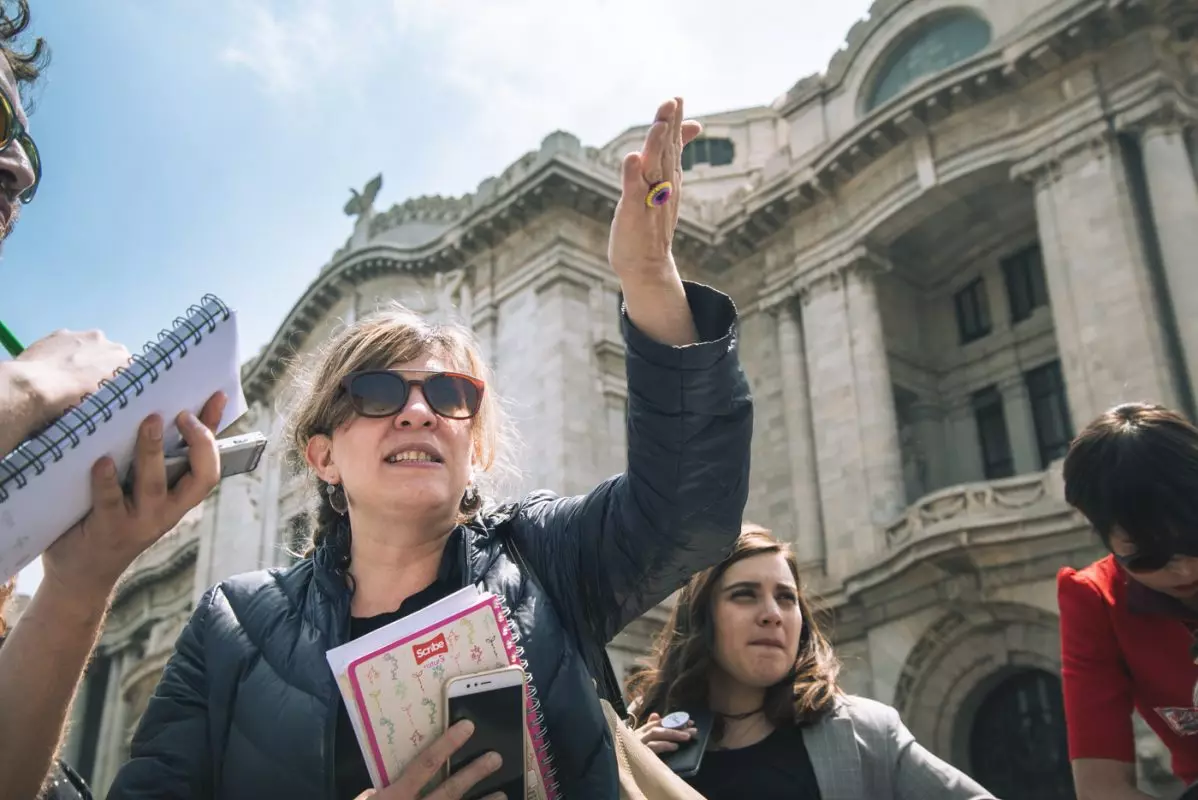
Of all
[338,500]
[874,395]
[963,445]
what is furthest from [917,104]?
[338,500]

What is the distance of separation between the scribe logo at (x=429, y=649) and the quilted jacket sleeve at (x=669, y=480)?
45 cm

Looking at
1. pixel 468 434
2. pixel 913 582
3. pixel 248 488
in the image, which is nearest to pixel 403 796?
pixel 468 434

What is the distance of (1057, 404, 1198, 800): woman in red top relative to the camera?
3.28 m

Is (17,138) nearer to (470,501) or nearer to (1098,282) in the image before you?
(470,501)

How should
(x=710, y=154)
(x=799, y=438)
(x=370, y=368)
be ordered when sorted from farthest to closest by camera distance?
(x=710, y=154)
(x=799, y=438)
(x=370, y=368)

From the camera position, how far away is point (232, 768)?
2369 mm

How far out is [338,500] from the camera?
10.0 feet

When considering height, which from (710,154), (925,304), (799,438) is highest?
(710,154)

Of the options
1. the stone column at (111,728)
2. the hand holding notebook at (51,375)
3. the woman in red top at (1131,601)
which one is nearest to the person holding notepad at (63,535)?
the hand holding notebook at (51,375)

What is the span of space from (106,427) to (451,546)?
1063 mm

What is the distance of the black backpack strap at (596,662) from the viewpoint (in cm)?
255

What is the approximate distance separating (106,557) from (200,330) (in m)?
0.49

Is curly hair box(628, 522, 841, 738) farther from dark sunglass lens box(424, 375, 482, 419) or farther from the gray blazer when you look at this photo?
dark sunglass lens box(424, 375, 482, 419)

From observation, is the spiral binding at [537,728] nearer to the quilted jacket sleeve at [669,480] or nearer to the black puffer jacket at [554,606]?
the black puffer jacket at [554,606]
